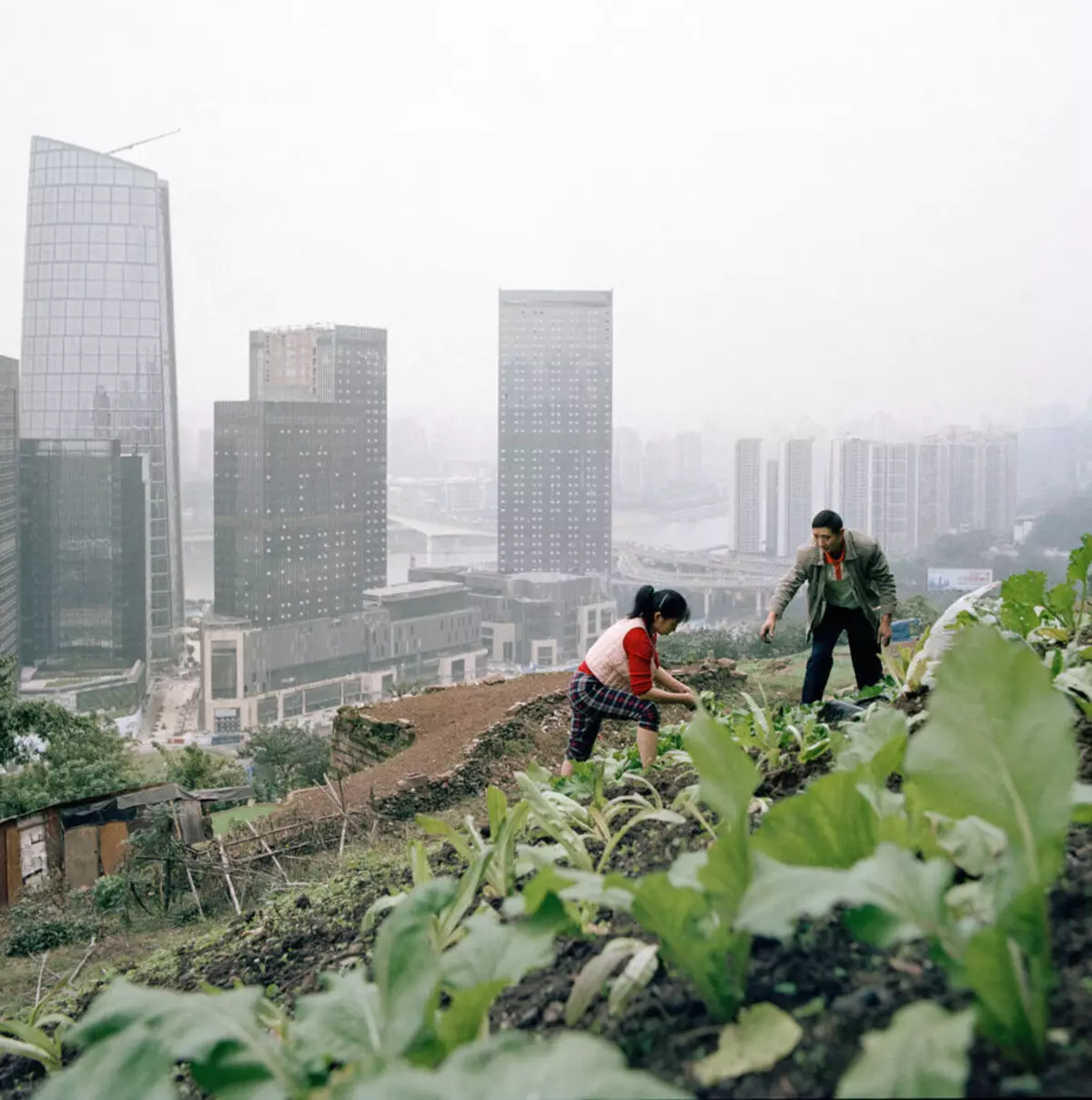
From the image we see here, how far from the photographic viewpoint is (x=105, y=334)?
153ft

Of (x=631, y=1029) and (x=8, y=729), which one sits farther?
(x=8, y=729)

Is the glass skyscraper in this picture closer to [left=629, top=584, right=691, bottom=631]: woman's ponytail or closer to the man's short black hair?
the man's short black hair

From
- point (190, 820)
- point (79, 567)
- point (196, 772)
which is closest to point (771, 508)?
point (196, 772)

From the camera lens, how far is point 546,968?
4.06 ft

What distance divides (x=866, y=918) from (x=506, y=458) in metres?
42.8

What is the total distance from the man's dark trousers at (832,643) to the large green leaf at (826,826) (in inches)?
109

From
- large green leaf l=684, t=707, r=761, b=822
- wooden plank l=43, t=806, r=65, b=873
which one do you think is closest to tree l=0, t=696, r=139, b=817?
wooden plank l=43, t=806, r=65, b=873

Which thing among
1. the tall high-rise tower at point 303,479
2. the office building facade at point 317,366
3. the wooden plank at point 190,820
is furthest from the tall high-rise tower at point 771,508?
Result: the wooden plank at point 190,820

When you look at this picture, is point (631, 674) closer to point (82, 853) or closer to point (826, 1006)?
point (826, 1006)

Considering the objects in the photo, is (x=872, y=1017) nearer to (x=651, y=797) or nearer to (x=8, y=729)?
(x=651, y=797)

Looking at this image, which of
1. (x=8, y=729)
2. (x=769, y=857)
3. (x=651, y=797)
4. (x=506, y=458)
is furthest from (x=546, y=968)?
(x=506, y=458)

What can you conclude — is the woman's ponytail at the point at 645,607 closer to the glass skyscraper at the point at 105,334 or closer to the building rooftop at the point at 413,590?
the building rooftop at the point at 413,590

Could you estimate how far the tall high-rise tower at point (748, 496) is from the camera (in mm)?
34125

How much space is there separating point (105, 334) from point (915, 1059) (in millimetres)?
50504
